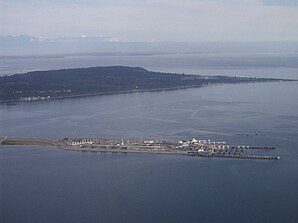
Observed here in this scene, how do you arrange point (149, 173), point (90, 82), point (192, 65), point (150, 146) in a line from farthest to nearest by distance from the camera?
point (192, 65) < point (90, 82) < point (150, 146) < point (149, 173)

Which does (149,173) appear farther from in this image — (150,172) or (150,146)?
(150,146)

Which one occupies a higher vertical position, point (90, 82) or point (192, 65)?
point (192, 65)

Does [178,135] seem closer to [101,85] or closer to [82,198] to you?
[82,198]

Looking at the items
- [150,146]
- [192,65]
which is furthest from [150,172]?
[192,65]

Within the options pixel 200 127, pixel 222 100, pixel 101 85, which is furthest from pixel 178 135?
pixel 101 85

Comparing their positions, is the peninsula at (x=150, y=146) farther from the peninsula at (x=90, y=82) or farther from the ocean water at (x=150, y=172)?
the peninsula at (x=90, y=82)

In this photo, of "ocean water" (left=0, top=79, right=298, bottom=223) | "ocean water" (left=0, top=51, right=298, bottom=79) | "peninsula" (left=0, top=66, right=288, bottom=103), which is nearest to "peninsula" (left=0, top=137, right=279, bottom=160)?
"ocean water" (left=0, top=79, right=298, bottom=223)
